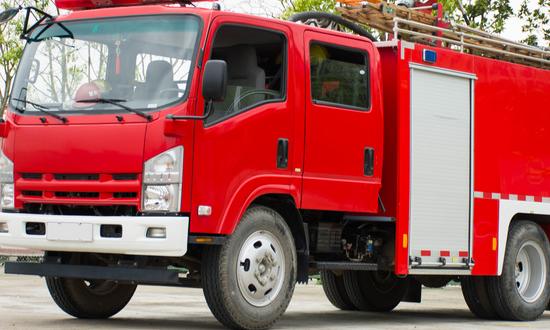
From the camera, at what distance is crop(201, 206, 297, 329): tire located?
33.8 feet

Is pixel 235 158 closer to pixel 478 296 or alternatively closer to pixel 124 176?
pixel 124 176

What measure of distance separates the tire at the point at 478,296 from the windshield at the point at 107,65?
4.95m

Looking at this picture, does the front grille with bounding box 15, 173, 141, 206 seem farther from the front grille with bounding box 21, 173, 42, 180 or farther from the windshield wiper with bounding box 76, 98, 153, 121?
the windshield wiper with bounding box 76, 98, 153, 121

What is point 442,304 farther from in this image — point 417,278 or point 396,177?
point 396,177

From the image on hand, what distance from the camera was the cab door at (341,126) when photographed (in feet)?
37.0

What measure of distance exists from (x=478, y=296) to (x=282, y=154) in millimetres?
3797

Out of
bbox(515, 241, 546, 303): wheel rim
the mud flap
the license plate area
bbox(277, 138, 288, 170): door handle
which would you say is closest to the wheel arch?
bbox(277, 138, 288, 170): door handle

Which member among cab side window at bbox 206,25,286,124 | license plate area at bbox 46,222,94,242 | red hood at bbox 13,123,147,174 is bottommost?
license plate area at bbox 46,222,94,242

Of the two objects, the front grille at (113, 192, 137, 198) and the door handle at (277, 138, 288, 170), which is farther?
the door handle at (277, 138, 288, 170)

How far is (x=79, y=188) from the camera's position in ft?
34.0

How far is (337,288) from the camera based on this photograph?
14.5 metres

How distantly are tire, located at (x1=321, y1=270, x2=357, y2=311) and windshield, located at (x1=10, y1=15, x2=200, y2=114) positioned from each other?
4.74m

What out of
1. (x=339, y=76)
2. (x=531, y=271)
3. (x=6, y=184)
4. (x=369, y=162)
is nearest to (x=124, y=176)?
(x=6, y=184)

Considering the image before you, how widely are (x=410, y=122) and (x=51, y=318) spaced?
4082 mm
